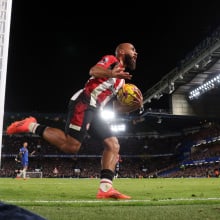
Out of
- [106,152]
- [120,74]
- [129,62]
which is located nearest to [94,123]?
[106,152]

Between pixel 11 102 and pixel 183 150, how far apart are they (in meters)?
16.1

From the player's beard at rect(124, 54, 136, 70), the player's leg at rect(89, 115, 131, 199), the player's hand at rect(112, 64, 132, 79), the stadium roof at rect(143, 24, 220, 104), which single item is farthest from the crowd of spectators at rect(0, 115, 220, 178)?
the player's hand at rect(112, 64, 132, 79)

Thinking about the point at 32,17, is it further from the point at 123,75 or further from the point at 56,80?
the point at 123,75

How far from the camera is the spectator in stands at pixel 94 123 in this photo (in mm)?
3580

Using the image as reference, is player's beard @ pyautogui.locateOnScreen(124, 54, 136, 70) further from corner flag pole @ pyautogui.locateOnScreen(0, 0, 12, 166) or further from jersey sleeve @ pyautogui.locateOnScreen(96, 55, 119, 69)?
corner flag pole @ pyautogui.locateOnScreen(0, 0, 12, 166)

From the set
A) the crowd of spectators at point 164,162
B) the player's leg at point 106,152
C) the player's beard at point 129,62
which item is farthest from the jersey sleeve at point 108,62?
the crowd of spectators at point 164,162

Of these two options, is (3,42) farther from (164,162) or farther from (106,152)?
(164,162)

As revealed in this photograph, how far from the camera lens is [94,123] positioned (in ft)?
11.8

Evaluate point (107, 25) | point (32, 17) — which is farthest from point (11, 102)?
point (107, 25)

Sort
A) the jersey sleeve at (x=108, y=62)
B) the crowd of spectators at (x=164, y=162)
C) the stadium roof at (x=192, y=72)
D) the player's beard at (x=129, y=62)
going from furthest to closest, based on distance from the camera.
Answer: the crowd of spectators at (x=164, y=162)
the stadium roof at (x=192, y=72)
the player's beard at (x=129, y=62)
the jersey sleeve at (x=108, y=62)

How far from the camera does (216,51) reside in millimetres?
9047

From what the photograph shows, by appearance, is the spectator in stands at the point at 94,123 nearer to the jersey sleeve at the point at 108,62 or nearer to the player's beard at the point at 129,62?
the jersey sleeve at the point at 108,62

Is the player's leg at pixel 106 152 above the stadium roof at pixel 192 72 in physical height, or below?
below

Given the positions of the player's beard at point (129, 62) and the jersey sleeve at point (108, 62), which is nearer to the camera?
the jersey sleeve at point (108, 62)
